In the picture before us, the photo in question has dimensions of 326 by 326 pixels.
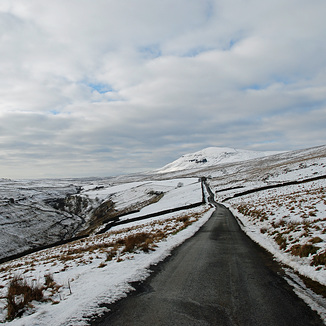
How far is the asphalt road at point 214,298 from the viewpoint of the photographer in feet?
14.6

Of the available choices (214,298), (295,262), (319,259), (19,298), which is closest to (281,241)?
(295,262)

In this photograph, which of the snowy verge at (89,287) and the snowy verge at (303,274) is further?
the snowy verge at (303,274)

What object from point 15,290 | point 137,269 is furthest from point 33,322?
point 137,269

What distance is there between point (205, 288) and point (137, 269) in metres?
2.77

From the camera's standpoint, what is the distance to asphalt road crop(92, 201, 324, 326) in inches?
175

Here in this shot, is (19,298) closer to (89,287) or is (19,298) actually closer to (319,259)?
(89,287)

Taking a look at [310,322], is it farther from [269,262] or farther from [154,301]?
[269,262]

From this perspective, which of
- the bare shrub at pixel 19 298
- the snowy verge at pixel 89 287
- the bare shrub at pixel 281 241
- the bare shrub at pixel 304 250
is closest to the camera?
the snowy verge at pixel 89 287

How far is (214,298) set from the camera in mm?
5398

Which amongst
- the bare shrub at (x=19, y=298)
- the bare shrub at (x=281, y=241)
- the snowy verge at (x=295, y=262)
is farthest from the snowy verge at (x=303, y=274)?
the bare shrub at (x=19, y=298)

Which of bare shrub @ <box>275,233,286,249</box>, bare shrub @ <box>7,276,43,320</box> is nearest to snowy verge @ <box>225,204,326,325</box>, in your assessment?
bare shrub @ <box>275,233,286,249</box>

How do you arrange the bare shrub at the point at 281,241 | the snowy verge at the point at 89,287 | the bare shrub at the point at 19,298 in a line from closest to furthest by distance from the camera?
the snowy verge at the point at 89,287
the bare shrub at the point at 19,298
the bare shrub at the point at 281,241

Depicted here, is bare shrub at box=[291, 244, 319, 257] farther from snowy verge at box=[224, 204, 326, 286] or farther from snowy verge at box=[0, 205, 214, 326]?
snowy verge at box=[0, 205, 214, 326]

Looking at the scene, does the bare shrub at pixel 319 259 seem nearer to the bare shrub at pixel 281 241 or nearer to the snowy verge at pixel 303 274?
the snowy verge at pixel 303 274
